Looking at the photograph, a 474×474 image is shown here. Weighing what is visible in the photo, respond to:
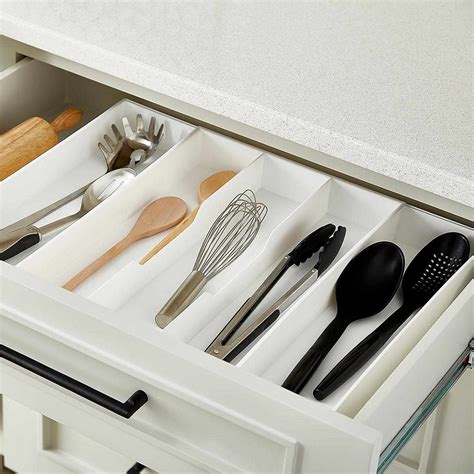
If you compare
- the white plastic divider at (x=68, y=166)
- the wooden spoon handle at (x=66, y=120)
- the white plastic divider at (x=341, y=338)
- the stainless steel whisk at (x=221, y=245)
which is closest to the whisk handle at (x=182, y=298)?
the stainless steel whisk at (x=221, y=245)

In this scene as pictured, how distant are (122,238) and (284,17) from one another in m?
0.35

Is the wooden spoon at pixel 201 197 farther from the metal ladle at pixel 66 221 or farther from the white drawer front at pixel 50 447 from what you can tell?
the white drawer front at pixel 50 447

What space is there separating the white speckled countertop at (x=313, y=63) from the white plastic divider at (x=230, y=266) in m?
0.12

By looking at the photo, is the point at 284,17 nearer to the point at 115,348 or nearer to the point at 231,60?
the point at 231,60

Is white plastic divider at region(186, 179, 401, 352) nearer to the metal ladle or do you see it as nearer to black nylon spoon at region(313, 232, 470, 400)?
black nylon spoon at region(313, 232, 470, 400)

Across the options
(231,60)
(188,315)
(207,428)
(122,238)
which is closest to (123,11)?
(231,60)

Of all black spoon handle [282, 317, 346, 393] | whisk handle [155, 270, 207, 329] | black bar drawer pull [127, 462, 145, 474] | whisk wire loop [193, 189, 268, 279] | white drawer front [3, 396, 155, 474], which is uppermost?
whisk wire loop [193, 189, 268, 279]

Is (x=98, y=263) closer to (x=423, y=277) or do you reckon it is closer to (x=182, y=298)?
(x=182, y=298)

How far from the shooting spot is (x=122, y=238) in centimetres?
102

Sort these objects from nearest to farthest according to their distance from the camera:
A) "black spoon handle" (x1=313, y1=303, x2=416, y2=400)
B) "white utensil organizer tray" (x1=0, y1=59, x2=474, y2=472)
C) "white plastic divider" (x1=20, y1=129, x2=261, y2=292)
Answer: "white utensil organizer tray" (x1=0, y1=59, x2=474, y2=472), "black spoon handle" (x1=313, y1=303, x2=416, y2=400), "white plastic divider" (x1=20, y1=129, x2=261, y2=292)

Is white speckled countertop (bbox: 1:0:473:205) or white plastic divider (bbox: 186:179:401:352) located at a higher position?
white speckled countertop (bbox: 1:0:473:205)

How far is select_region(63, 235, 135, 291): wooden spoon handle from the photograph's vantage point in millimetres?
951

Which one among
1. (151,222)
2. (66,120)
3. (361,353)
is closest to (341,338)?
(361,353)

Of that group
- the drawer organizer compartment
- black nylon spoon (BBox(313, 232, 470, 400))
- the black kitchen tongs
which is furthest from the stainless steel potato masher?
black nylon spoon (BBox(313, 232, 470, 400))
